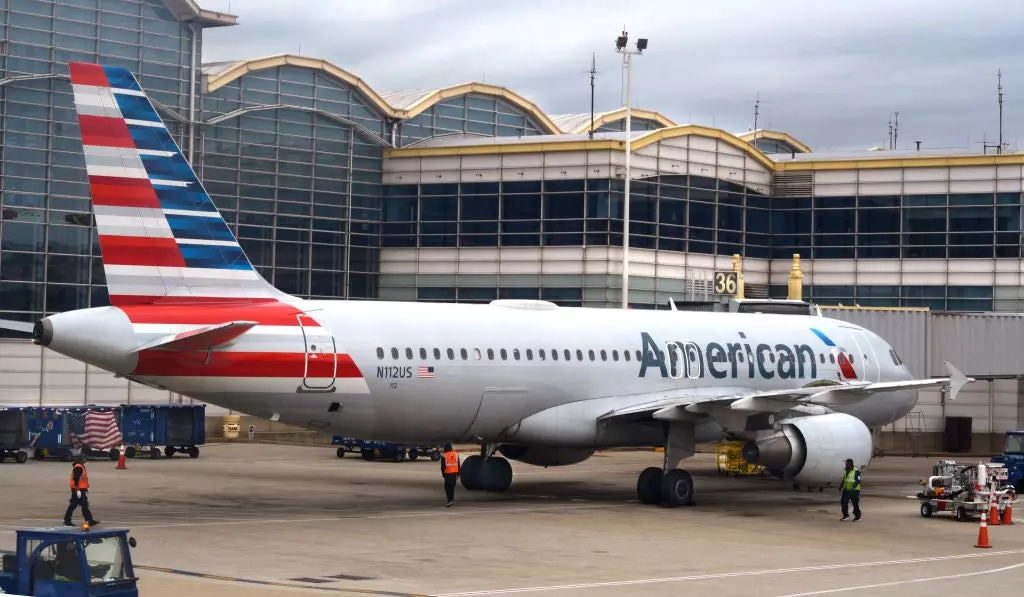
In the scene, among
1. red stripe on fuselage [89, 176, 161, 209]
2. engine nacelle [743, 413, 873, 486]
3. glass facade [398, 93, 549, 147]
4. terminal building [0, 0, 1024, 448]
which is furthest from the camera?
glass facade [398, 93, 549, 147]

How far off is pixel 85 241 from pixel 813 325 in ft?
110

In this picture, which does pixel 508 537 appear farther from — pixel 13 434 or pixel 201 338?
pixel 13 434

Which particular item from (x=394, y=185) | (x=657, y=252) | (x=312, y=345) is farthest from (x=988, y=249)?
(x=312, y=345)

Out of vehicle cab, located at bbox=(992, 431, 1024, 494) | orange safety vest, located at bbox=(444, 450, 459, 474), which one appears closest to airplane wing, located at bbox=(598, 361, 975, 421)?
orange safety vest, located at bbox=(444, 450, 459, 474)

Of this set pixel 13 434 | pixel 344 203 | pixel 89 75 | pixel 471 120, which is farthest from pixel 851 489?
pixel 471 120

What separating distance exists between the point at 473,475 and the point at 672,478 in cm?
569

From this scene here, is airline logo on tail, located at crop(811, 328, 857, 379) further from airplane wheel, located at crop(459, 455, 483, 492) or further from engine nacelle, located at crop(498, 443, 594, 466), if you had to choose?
airplane wheel, located at crop(459, 455, 483, 492)

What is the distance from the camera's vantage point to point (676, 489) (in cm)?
3231

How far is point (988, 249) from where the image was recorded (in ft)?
215

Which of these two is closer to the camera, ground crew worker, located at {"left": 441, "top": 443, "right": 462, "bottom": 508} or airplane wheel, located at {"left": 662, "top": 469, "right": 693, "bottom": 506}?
ground crew worker, located at {"left": 441, "top": 443, "right": 462, "bottom": 508}

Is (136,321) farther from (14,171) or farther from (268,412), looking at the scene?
(14,171)

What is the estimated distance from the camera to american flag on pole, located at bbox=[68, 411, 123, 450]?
46750 mm

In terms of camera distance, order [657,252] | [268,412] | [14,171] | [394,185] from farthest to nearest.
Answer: [394,185] < [657,252] < [14,171] < [268,412]

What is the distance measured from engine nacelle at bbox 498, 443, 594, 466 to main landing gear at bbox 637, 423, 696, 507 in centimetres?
212
